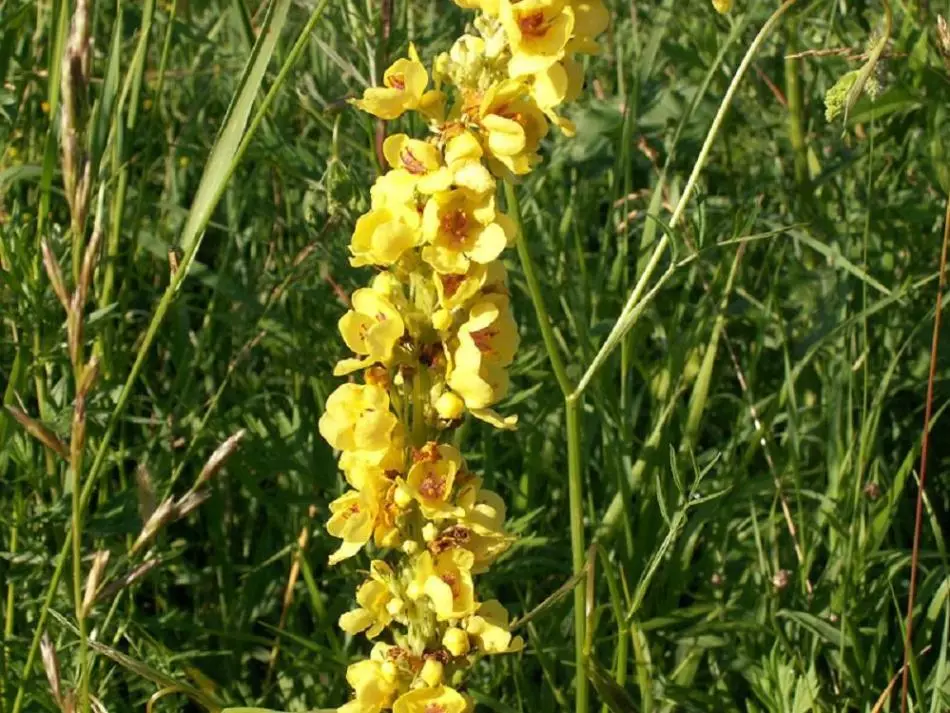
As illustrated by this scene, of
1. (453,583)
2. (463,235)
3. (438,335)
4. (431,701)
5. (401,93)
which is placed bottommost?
(431,701)

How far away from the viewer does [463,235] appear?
1348mm

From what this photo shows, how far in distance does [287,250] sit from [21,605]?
126cm

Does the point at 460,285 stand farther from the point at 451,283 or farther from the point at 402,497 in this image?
the point at 402,497

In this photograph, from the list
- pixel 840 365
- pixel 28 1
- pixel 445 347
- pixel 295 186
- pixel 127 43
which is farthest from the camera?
pixel 127 43

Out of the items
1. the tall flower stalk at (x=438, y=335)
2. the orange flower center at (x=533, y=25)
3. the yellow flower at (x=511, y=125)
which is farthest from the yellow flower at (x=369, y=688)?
the orange flower center at (x=533, y=25)

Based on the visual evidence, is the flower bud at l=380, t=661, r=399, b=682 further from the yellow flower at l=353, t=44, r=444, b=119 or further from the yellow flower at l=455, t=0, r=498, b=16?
the yellow flower at l=455, t=0, r=498, b=16

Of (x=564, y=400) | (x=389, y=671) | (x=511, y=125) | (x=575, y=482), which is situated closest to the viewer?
(x=511, y=125)

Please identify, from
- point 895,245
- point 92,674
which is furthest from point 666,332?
point 92,674

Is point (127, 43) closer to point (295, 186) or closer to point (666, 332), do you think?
point (295, 186)

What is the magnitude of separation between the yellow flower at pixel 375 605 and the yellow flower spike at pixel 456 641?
7cm

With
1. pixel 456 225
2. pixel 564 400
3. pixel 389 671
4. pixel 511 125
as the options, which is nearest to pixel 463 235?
pixel 456 225

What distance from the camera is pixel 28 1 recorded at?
230 cm

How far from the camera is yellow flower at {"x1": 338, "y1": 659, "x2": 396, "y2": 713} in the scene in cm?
144

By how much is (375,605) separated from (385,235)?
0.41 metres
